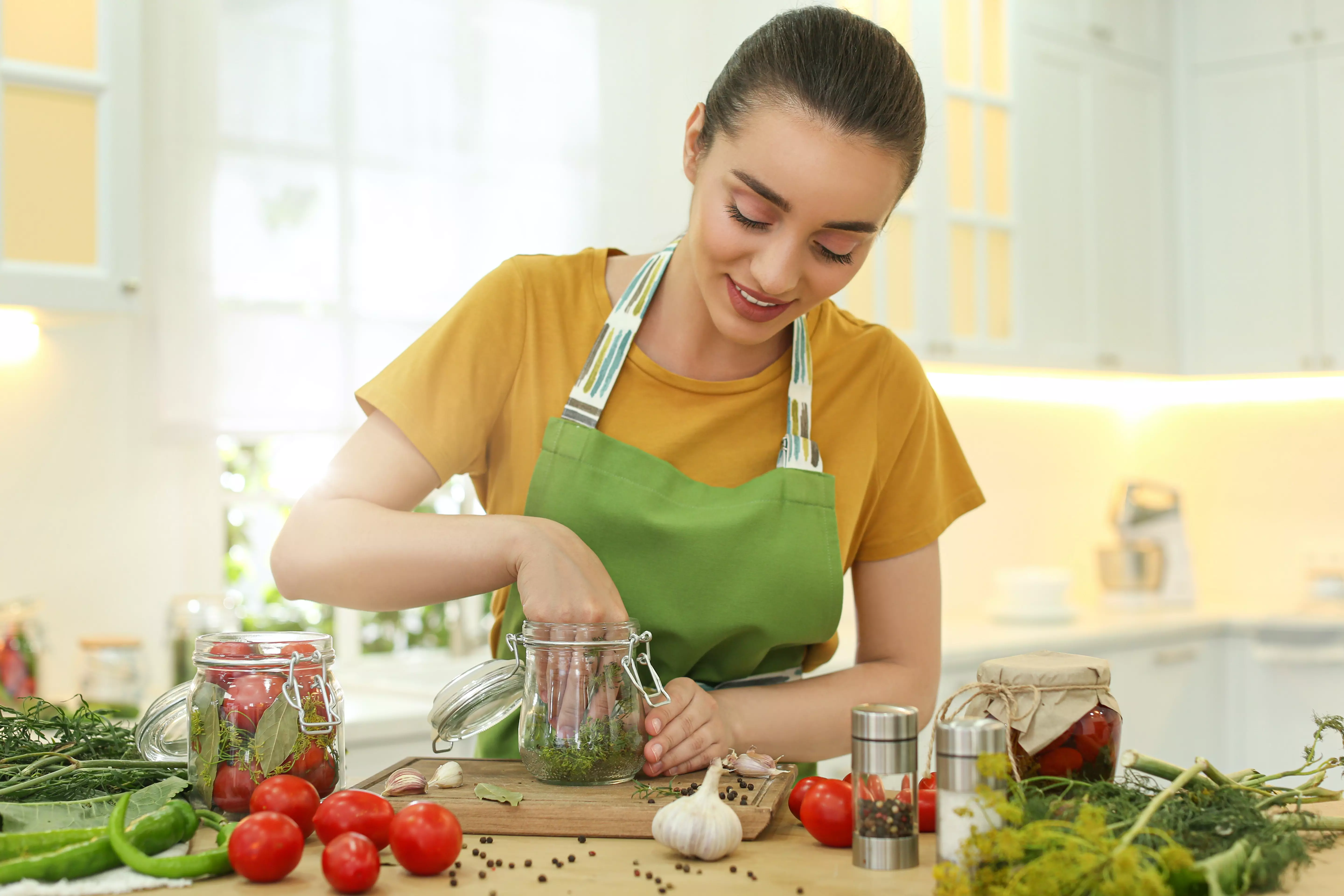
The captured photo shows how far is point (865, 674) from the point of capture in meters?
1.34

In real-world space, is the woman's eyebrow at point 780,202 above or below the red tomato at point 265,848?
above

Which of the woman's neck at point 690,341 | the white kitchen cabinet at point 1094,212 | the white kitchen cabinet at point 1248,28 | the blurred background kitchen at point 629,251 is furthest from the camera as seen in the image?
the white kitchen cabinet at point 1248,28

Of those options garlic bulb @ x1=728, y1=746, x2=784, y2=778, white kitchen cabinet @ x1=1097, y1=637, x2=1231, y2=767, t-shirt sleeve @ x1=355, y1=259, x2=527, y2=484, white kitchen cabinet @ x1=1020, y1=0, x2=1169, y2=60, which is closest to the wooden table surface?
garlic bulb @ x1=728, y1=746, x2=784, y2=778

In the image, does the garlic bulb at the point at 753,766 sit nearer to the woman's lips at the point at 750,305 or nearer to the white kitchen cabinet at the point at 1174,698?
the woman's lips at the point at 750,305

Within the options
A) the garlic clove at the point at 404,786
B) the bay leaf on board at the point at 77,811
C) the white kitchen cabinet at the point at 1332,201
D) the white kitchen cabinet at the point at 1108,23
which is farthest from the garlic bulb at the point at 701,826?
the white kitchen cabinet at the point at 1332,201

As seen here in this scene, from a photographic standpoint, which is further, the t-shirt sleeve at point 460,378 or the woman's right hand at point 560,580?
the t-shirt sleeve at point 460,378

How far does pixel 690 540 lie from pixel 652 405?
0.17m

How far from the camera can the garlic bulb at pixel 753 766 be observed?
1.05m

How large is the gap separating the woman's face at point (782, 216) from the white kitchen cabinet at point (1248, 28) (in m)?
3.38

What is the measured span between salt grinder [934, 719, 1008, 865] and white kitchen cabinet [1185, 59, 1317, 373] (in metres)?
3.54

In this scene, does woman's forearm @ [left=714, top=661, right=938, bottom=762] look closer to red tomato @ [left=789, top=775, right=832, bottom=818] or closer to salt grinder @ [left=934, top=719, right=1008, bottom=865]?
red tomato @ [left=789, top=775, right=832, bottom=818]

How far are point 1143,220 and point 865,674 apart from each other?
125 inches

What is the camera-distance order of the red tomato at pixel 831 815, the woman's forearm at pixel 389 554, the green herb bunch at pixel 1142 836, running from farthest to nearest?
the woman's forearm at pixel 389 554, the red tomato at pixel 831 815, the green herb bunch at pixel 1142 836

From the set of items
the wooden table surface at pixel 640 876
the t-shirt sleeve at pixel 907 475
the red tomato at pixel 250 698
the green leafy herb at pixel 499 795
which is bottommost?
the wooden table surface at pixel 640 876
